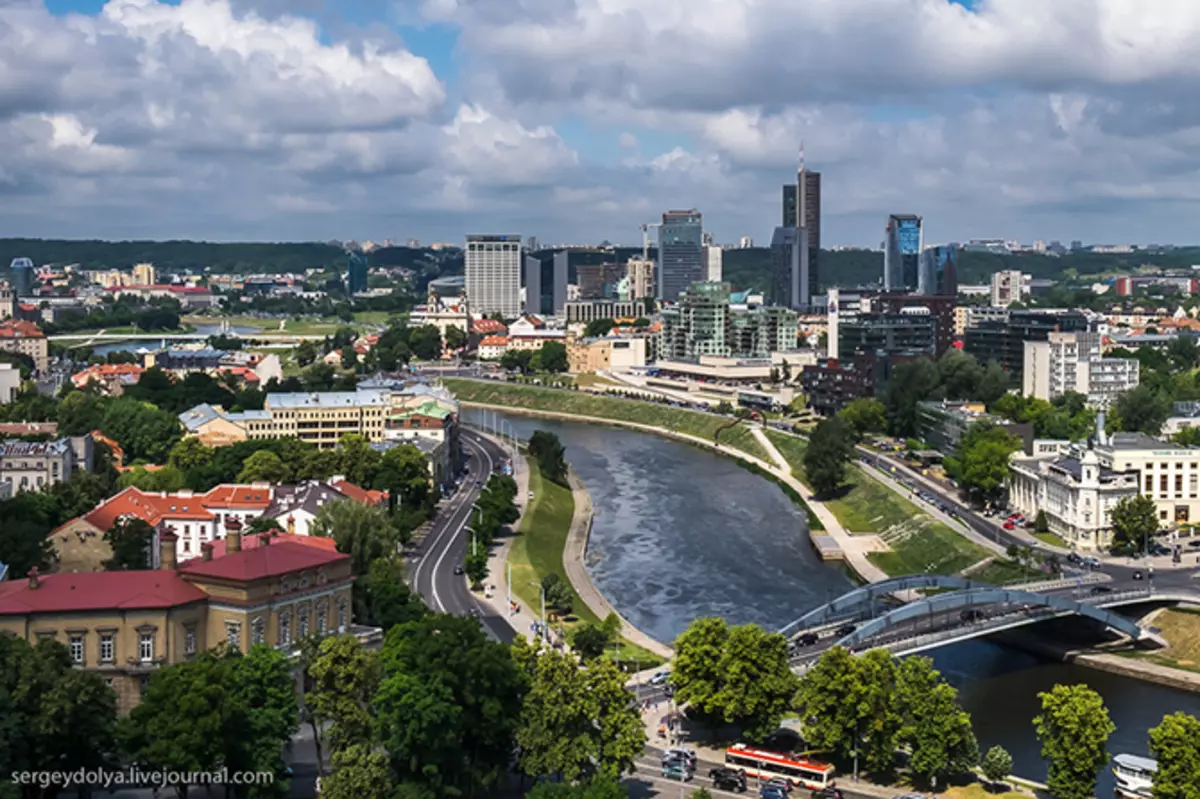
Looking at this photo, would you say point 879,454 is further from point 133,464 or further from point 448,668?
point 448,668

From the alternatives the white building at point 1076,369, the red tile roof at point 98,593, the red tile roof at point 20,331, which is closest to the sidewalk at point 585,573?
the red tile roof at point 98,593

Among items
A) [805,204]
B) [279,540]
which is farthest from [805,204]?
[279,540]

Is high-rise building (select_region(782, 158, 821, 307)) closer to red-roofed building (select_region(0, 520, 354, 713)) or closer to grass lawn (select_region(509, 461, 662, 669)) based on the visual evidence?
grass lawn (select_region(509, 461, 662, 669))

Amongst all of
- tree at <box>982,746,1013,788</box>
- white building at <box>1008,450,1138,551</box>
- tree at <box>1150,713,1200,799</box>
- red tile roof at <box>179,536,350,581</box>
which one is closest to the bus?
tree at <box>982,746,1013,788</box>

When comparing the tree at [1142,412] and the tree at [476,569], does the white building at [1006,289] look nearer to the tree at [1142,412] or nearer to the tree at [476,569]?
the tree at [1142,412]

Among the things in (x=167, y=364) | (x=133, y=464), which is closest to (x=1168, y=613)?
(x=133, y=464)

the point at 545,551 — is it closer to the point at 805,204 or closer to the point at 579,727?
the point at 579,727
